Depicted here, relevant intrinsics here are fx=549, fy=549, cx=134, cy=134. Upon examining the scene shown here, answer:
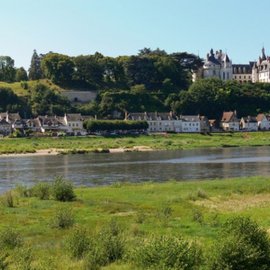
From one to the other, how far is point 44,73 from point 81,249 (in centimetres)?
13850

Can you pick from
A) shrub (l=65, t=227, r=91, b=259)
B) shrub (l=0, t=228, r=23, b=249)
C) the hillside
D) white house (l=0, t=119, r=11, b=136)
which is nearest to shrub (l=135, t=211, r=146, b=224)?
shrub (l=0, t=228, r=23, b=249)

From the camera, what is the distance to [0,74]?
524 ft

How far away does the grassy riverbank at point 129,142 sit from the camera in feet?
292

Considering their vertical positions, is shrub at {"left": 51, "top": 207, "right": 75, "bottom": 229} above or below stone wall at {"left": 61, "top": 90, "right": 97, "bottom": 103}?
below

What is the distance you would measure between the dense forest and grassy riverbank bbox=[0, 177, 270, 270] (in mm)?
96204

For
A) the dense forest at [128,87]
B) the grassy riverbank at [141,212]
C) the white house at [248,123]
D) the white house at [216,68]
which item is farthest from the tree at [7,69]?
the grassy riverbank at [141,212]

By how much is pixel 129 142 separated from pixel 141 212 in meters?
73.4

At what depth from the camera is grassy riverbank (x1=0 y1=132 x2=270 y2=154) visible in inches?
3506

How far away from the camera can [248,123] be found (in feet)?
433

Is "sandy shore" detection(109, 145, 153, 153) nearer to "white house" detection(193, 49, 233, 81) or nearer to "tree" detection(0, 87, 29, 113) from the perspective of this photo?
"tree" detection(0, 87, 29, 113)

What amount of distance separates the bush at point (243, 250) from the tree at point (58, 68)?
5230 inches

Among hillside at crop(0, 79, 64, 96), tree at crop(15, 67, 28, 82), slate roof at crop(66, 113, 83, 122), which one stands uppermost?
tree at crop(15, 67, 28, 82)

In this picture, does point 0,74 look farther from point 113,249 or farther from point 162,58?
point 113,249

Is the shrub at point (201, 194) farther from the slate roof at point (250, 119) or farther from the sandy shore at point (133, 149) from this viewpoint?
the slate roof at point (250, 119)
